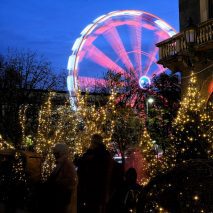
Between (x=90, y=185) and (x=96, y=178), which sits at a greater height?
(x=96, y=178)

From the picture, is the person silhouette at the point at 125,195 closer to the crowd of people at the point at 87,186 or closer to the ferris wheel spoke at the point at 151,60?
the crowd of people at the point at 87,186

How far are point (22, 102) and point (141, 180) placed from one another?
2047cm

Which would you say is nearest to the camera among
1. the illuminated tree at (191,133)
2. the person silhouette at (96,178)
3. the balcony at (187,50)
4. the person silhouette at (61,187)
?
the person silhouette at (61,187)

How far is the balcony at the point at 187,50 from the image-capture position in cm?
1741

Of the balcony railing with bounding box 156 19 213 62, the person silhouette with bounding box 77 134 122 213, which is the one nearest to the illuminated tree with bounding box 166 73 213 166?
the balcony railing with bounding box 156 19 213 62

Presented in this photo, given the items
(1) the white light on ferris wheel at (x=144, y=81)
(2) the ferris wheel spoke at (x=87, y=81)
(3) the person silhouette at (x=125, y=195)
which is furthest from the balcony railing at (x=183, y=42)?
(1) the white light on ferris wheel at (x=144, y=81)

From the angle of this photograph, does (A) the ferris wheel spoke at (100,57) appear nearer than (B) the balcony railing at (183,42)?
No

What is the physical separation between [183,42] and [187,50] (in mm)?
870

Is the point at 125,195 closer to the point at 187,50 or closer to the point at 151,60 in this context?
the point at 187,50

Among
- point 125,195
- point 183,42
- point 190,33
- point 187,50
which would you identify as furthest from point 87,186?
point 183,42

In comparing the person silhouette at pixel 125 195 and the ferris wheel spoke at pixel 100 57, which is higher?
the ferris wheel spoke at pixel 100 57

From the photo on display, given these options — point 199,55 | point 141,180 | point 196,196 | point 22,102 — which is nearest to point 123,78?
point 22,102

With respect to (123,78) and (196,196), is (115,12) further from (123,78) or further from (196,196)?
(196,196)

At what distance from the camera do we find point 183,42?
744 inches
